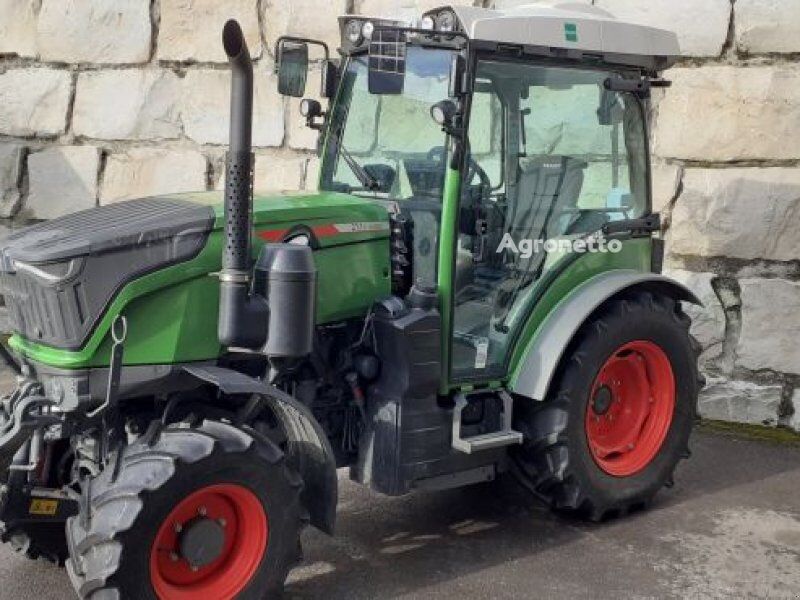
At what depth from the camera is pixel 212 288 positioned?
137 inches

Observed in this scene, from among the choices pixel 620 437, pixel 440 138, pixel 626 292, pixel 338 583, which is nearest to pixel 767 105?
pixel 626 292

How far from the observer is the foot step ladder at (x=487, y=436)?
3.93 metres

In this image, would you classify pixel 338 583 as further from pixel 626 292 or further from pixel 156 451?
pixel 626 292

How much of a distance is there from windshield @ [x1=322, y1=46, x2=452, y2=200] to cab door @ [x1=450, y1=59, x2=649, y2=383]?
153 mm

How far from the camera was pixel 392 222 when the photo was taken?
3918 millimetres

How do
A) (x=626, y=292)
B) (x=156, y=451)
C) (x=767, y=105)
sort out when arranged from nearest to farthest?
(x=156, y=451)
(x=626, y=292)
(x=767, y=105)

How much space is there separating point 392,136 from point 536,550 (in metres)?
1.77

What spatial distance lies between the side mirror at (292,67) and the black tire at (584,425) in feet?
5.15

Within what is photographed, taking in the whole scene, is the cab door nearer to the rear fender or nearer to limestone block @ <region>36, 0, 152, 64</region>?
the rear fender

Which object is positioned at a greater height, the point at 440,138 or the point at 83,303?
the point at 440,138

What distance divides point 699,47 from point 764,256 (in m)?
1.22

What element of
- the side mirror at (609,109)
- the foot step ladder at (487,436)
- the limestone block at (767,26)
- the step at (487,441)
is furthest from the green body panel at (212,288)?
the limestone block at (767,26)

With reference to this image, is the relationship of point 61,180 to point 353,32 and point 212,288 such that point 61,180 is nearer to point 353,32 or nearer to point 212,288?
point 353,32

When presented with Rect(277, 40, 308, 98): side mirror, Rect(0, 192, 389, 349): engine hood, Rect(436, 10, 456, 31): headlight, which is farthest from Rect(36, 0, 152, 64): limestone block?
Rect(436, 10, 456, 31): headlight
